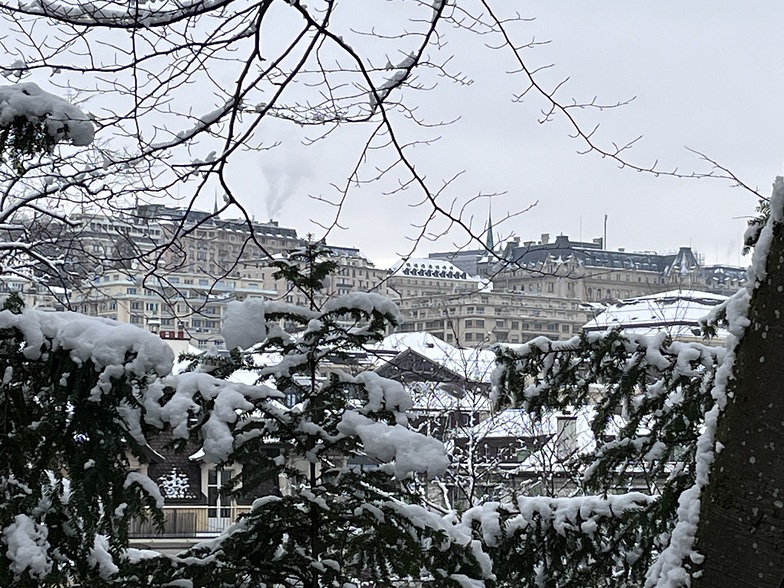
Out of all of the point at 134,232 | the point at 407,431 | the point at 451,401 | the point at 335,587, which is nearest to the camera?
the point at 407,431

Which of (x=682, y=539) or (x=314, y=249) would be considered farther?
(x=314, y=249)

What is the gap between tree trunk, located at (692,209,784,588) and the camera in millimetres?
1555

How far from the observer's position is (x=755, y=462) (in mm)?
1581

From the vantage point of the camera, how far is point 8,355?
2021 millimetres

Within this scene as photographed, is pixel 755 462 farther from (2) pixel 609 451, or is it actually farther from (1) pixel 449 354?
(1) pixel 449 354

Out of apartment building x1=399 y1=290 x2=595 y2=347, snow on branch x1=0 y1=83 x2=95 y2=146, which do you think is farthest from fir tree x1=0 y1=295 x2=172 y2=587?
apartment building x1=399 y1=290 x2=595 y2=347

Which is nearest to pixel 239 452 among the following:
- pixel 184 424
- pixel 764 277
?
pixel 184 424

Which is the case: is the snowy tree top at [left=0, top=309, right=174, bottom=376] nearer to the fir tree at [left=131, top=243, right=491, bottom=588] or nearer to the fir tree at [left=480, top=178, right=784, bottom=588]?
the fir tree at [left=131, top=243, right=491, bottom=588]

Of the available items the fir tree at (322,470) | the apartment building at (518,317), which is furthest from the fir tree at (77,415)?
the apartment building at (518,317)

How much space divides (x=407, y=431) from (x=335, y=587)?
0.44 meters

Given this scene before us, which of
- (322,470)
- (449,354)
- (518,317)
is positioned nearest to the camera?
(322,470)

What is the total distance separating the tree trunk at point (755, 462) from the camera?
155 centimetres

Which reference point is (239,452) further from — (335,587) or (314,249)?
(314,249)

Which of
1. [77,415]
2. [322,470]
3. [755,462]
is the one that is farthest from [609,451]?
[77,415]
